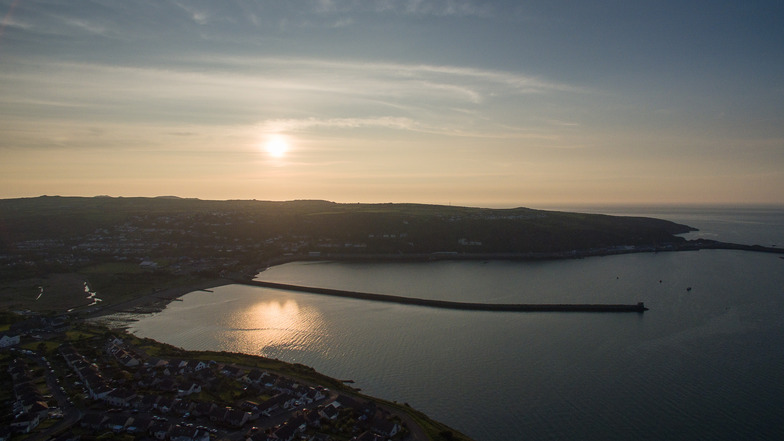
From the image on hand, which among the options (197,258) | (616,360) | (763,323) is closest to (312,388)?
(616,360)

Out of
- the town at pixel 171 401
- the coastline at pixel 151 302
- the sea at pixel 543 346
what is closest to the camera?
the town at pixel 171 401

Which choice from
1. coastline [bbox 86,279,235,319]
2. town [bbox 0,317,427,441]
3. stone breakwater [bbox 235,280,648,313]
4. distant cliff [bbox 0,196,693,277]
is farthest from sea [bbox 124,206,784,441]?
distant cliff [bbox 0,196,693,277]

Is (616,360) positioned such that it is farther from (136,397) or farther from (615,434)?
(136,397)

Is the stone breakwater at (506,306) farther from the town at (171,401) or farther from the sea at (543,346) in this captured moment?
the town at (171,401)

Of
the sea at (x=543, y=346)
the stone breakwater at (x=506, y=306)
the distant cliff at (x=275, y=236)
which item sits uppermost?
the distant cliff at (x=275, y=236)

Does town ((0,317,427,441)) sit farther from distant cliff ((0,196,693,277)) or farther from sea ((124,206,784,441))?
distant cliff ((0,196,693,277))

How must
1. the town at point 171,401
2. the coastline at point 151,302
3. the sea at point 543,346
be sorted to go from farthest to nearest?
the coastline at point 151,302, the sea at point 543,346, the town at point 171,401

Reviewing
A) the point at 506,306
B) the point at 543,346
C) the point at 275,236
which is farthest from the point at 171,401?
the point at 275,236

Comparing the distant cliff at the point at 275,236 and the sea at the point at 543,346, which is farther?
the distant cliff at the point at 275,236

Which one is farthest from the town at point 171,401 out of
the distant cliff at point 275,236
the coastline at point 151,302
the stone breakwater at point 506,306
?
the distant cliff at point 275,236
